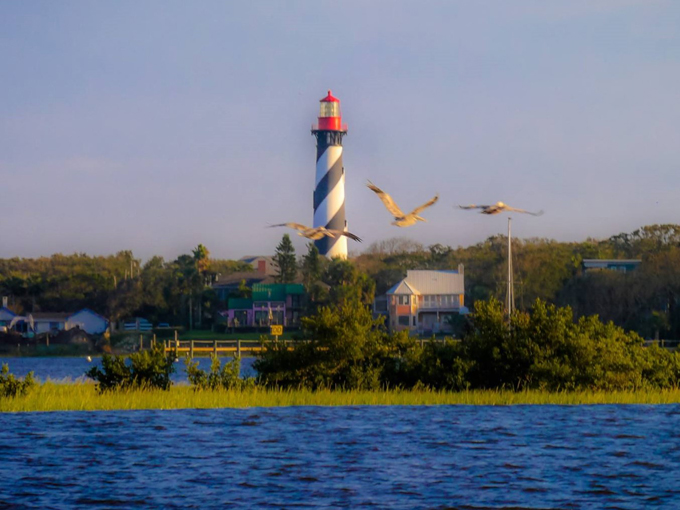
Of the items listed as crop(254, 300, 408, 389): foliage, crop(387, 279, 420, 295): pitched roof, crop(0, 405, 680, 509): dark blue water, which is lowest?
crop(0, 405, 680, 509): dark blue water

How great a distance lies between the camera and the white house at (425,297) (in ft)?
361

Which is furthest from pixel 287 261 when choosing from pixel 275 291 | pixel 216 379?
pixel 216 379

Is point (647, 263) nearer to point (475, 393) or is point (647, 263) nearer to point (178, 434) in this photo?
point (475, 393)

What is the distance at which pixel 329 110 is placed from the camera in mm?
112250

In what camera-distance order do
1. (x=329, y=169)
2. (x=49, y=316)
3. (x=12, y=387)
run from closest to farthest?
(x=12, y=387) → (x=329, y=169) → (x=49, y=316)

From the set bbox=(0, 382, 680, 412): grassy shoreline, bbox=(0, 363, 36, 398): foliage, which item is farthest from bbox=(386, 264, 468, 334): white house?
bbox=(0, 363, 36, 398): foliage

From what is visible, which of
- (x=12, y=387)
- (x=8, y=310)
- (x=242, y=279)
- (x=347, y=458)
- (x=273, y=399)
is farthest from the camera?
(x=242, y=279)

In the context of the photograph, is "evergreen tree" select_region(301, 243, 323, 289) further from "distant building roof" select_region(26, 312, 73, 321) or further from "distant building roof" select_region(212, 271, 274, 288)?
"distant building roof" select_region(26, 312, 73, 321)

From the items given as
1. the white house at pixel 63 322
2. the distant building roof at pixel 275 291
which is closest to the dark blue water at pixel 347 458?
the distant building roof at pixel 275 291

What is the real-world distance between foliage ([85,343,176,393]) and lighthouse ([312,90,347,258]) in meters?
73.1

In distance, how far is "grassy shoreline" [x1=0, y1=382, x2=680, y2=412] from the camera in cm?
3095

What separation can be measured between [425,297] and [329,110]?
2108 cm

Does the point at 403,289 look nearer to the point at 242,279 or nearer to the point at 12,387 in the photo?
the point at 242,279

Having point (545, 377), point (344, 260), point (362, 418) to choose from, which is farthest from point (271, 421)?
point (344, 260)
